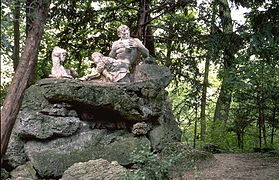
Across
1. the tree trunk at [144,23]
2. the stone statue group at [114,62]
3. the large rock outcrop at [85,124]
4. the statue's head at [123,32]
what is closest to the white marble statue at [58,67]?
the stone statue group at [114,62]

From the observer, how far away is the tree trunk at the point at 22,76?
4.01 meters

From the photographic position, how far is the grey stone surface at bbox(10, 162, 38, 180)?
5996mm

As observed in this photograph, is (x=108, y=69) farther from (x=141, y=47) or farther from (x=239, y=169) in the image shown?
(x=239, y=169)

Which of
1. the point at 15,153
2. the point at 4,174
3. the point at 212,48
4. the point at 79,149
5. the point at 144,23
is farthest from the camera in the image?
the point at 144,23

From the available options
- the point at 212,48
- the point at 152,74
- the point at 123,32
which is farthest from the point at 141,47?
the point at 212,48

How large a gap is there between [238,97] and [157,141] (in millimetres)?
2933

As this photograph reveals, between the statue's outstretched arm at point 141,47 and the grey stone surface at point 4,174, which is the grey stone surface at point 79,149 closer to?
the grey stone surface at point 4,174

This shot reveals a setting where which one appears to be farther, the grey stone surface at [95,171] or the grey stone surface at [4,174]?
the grey stone surface at [4,174]

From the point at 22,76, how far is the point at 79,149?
270 cm

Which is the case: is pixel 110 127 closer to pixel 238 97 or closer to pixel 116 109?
pixel 116 109

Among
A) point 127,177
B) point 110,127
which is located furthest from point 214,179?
point 110,127

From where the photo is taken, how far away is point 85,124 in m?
7.09

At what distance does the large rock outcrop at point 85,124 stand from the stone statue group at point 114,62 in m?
0.45

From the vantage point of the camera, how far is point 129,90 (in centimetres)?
748
